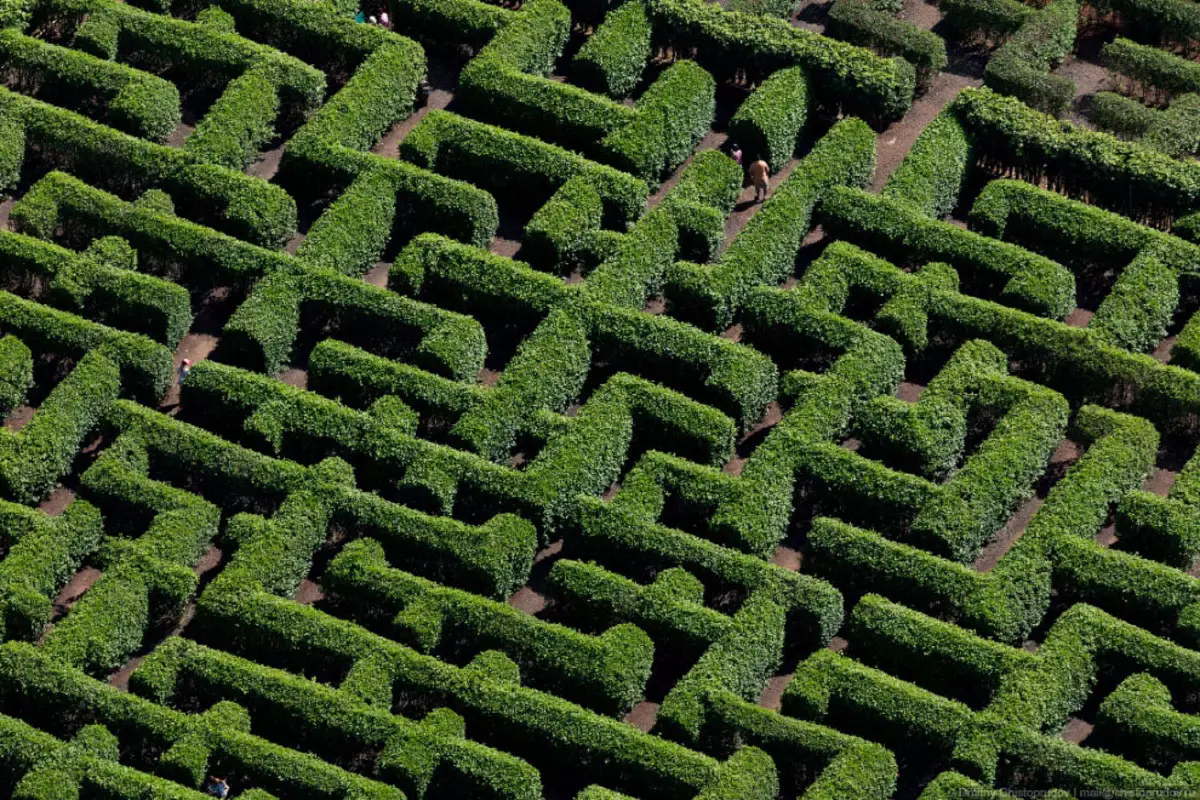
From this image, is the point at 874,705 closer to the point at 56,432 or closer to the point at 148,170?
the point at 56,432

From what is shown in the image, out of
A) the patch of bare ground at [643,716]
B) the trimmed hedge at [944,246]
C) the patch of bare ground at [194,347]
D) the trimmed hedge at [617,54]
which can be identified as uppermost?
the trimmed hedge at [617,54]

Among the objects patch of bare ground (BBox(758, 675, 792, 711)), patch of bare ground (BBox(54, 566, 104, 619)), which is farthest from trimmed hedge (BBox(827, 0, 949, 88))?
patch of bare ground (BBox(54, 566, 104, 619))

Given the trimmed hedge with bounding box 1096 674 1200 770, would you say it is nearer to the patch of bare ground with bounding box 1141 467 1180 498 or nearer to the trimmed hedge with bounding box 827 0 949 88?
the patch of bare ground with bounding box 1141 467 1180 498

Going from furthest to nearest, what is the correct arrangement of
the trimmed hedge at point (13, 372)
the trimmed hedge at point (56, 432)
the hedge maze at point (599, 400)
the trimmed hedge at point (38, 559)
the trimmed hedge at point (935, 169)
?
the trimmed hedge at point (935, 169) < the trimmed hedge at point (13, 372) < the trimmed hedge at point (56, 432) < the trimmed hedge at point (38, 559) < the hedge maze at point (599, 400)

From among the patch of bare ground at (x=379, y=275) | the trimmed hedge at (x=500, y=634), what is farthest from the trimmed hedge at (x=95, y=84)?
the trimmed hedge at (x=500, y=634)

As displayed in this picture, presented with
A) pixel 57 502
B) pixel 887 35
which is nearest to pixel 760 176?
pixel 887 35

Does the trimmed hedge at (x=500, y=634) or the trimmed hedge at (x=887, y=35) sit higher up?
the trimmed hedge at (x=887, y=35)

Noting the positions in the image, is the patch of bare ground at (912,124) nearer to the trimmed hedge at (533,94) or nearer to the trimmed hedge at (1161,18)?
the trimmed hedge at (1161,18)

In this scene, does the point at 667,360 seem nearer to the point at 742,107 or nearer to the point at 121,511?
the point at 742,107
